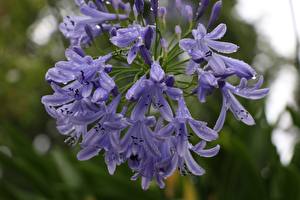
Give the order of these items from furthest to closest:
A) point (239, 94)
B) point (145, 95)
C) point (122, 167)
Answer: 1. point (122, 167)
2. point (239, 94)
3. point (145, 95)

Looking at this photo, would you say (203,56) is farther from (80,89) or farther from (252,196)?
(252,196)

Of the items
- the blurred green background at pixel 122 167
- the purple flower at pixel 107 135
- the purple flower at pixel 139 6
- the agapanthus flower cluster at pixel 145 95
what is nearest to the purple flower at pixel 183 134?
the agapanthus flower cluster at pixel 145 95

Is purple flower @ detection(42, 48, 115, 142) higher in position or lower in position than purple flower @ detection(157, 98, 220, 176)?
higher

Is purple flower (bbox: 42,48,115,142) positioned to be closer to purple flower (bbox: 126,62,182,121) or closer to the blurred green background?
purple flower (bbox: 126,62,182,121)

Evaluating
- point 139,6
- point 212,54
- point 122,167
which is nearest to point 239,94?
point 212,54

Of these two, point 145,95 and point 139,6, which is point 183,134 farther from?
point 139,6

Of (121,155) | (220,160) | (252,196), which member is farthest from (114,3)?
(220,160)

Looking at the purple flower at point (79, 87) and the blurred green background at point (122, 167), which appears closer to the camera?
the purple flower at point (79, 87)

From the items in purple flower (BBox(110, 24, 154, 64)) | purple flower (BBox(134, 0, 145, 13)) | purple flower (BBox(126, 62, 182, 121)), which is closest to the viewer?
purple flower (BBox(126, 62, 182, 121))

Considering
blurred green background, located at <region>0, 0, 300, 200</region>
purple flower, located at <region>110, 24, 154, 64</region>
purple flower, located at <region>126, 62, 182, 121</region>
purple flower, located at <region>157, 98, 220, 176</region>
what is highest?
purple flower, located at <region>110, 24, 154, 64</region>

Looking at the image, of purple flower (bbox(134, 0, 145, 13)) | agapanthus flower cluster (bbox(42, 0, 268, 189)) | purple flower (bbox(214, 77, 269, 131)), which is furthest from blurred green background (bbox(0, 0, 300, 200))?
purple flower (bbox(214, 77, 269, 131))

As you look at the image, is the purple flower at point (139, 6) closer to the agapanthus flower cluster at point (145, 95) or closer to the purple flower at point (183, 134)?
the agapanthus flower cluster at point (145, 95)
